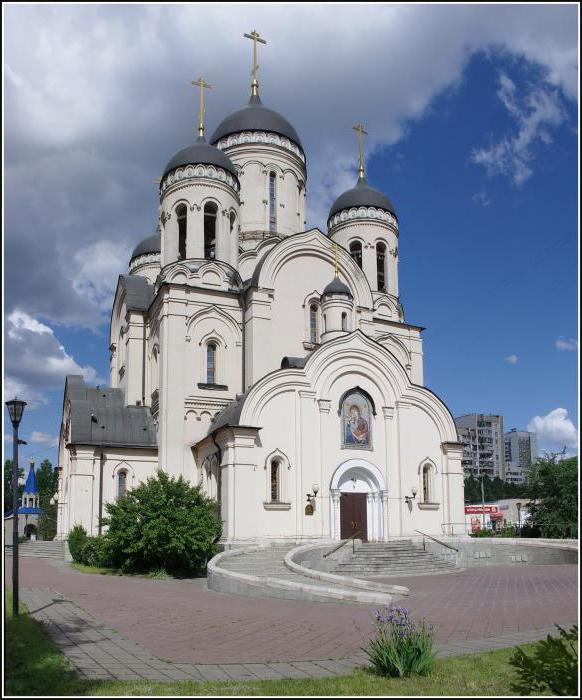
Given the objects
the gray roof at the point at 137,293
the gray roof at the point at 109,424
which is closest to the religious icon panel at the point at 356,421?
the gray roof at the point at 109,424

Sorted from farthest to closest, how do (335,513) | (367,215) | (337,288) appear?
(367,215)
(337,288)
(335,513)

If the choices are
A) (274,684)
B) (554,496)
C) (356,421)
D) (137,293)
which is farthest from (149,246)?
(274,684)

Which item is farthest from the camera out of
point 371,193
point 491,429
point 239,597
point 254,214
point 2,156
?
point 491,429

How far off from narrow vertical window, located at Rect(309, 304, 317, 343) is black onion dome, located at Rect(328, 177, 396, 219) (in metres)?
9.04

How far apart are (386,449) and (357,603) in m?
13.9

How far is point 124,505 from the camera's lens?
23766 mm

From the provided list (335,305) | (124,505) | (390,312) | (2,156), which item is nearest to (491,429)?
(390,312)

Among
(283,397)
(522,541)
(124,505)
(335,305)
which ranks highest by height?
(335,305)

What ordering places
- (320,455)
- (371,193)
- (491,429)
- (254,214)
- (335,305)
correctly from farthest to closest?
1. (491,429)
2. (371,193)
3. (254,214)
4. (335,305)
5. (320,455)

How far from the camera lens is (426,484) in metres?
30.6

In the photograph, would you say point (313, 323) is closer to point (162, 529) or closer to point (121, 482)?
point (121, 482)

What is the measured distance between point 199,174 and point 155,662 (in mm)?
27178

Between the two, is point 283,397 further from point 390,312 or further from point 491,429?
point 491,429

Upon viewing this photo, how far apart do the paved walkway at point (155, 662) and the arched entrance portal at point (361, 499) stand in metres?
16.6
